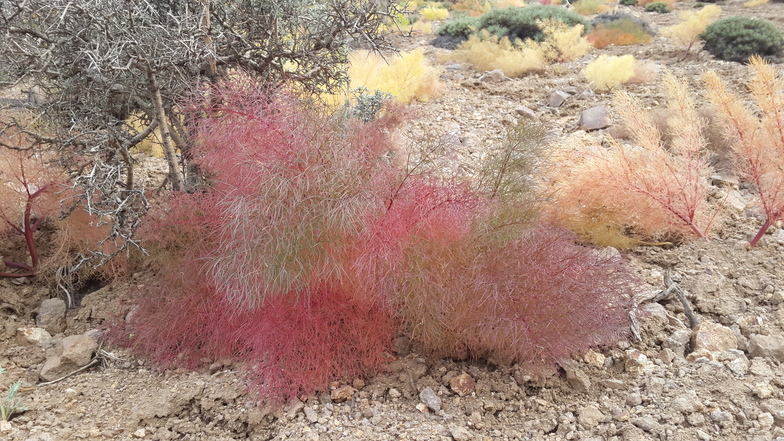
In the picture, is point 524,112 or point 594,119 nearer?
point 594,119

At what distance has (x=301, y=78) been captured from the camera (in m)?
3.44

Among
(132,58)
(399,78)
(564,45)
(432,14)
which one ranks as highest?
(432,14)

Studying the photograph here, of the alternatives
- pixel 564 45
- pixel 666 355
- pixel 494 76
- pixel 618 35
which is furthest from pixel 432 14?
pixel 666 355

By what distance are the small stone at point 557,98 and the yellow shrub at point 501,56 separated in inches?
50.9

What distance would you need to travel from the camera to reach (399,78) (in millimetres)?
5621

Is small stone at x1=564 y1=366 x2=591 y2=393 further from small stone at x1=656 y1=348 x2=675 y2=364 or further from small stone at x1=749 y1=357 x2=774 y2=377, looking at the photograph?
small stone at x1=749 y1=357 x2=774 y2=377

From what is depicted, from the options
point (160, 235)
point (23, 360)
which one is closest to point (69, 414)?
point (23, 360)

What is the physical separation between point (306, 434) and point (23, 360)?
166cm

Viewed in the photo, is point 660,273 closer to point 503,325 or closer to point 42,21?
point 503,325

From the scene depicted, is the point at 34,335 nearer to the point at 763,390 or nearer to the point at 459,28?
the point at 763,390

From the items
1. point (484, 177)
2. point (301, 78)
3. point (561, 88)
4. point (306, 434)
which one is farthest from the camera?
point (561, 88)

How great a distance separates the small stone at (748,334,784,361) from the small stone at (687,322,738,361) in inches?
3.0

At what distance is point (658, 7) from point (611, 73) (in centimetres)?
826

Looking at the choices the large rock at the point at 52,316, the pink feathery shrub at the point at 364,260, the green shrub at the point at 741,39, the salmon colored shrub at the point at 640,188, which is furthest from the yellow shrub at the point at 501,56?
the large rock at the point at 52,316
